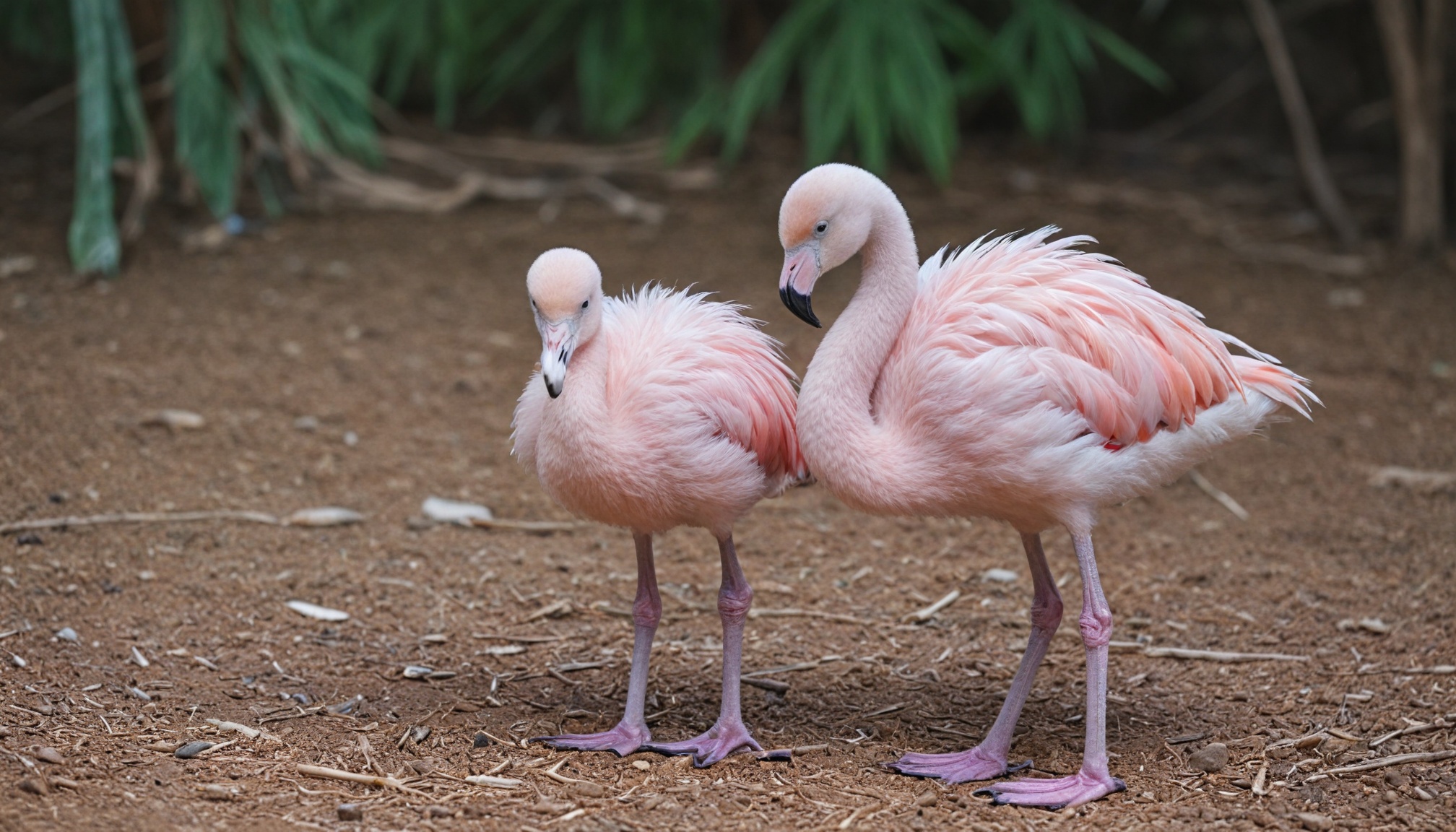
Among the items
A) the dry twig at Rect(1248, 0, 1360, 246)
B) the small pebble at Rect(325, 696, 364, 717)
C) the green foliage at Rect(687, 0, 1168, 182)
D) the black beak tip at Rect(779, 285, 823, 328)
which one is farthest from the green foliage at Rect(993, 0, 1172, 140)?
the small pebble at Rect(325, 696, 364, 717)

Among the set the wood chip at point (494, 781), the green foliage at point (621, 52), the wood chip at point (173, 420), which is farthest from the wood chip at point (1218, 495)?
the green foliage at point (621, 52)

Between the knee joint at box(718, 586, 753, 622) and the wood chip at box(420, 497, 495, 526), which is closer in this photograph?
the knee joint at box(718, 586, 753, 622)

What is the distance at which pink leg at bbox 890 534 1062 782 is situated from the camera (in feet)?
12.8

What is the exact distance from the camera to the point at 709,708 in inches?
172

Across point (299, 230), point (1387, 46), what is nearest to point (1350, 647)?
point (1387, 46)

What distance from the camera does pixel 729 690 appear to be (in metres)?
4.07

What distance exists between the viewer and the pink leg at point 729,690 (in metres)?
3.97

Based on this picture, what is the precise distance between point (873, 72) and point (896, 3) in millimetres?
444

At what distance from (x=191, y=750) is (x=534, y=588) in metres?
1.57

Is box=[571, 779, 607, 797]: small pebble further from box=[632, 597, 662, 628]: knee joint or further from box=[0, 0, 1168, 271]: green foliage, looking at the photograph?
box=[0, 0, 1168, 271]: green foliage

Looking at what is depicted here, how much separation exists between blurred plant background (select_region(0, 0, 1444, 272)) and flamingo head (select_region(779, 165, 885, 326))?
4.85m

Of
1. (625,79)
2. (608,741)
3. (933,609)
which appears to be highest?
(625,79)

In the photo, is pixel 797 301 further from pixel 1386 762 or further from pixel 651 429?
pixel 1386 762

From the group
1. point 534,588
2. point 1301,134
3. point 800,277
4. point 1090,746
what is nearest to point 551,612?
point 534,588
